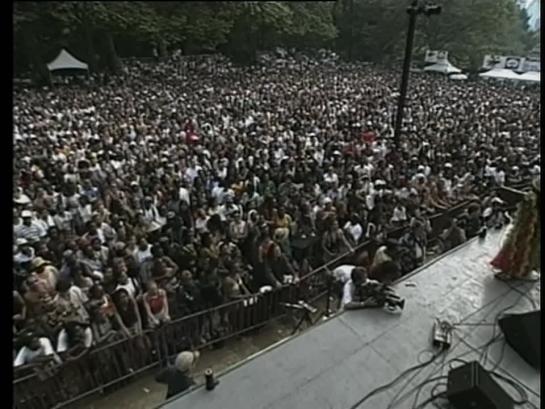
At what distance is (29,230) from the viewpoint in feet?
22.4

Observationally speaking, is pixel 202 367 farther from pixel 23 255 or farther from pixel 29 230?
pixel 29 230

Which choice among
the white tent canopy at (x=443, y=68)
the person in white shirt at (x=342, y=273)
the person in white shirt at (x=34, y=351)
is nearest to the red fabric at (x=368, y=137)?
the person in white shirt at (x=342, y=273)

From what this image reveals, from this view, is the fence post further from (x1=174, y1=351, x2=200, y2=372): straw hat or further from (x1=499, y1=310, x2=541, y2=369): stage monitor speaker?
(x1=174, y1=351, x2=200, y2=372): straw hat

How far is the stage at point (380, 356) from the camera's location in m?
4.39

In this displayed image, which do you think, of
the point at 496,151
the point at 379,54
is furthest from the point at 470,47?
the point at 496,151

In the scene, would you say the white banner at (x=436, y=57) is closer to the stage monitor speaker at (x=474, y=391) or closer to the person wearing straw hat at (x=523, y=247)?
the person wearing straw hat at (x=523, y=247)

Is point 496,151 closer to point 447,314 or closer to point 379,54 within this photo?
point 447,314

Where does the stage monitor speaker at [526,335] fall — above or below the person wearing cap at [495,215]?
below

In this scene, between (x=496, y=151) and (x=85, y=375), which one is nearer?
(x=85, y=375)

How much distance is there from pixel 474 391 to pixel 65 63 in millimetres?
25059

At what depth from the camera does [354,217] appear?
7715mm

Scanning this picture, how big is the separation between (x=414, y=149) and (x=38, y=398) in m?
9.82

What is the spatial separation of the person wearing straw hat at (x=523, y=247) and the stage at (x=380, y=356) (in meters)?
0.16
